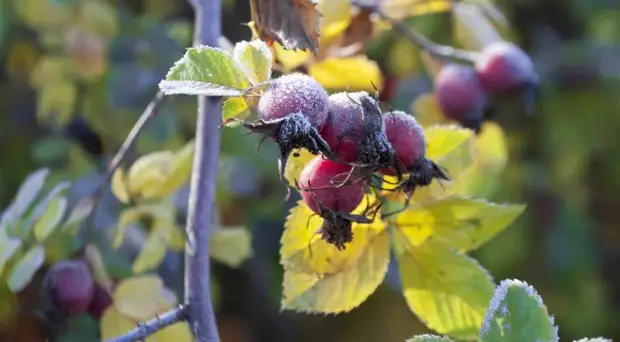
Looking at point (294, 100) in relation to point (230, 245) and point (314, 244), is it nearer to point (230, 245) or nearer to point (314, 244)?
point (314, 244)

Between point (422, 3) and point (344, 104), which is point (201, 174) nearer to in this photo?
point (344, 104)

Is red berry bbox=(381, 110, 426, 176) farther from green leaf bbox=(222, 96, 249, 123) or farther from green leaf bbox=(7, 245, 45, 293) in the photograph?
green leaf bbox=(7, 245, 45, 293)

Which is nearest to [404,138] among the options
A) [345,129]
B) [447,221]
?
[345,129]

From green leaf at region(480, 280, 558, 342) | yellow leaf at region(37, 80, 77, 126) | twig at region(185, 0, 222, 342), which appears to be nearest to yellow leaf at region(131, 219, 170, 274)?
twig at region(185, 0, 222, 342)

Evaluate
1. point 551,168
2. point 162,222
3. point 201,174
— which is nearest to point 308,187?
point 201,174

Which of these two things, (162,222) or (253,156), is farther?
(253,156)

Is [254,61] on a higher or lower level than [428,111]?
higher
